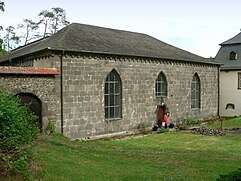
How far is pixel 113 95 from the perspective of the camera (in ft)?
68.0

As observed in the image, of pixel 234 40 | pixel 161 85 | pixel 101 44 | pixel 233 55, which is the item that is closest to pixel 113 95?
pixel 101 44

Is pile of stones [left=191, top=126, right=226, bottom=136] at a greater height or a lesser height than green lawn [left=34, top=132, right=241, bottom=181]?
lesser

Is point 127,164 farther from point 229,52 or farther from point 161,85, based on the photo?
point 229,52

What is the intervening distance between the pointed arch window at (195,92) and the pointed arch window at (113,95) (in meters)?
8.92

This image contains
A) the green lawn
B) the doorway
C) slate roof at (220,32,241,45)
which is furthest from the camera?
slate roof at (220,32,241,45)

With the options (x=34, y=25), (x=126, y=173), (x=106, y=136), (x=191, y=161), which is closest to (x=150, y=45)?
(x=106, y=136)

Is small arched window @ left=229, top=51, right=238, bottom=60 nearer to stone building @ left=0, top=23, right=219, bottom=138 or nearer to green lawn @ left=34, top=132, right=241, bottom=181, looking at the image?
stone building @ left=0, top=23, right=219, bottom=138

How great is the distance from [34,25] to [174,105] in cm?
3487

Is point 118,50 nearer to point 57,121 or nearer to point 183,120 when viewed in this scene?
point 57,121

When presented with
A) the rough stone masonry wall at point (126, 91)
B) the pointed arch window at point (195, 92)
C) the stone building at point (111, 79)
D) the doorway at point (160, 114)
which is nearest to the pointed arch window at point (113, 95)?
the stone building at point (111, 79)

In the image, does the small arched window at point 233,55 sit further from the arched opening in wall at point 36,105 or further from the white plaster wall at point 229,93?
the arched opening in wall at point 36,105

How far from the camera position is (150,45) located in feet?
87.2

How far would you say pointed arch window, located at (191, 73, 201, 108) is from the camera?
2755 centimetres

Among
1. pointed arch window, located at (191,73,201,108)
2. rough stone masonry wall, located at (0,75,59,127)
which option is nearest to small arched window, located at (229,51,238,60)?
pointed arch window, located at (191,73,201,108)
